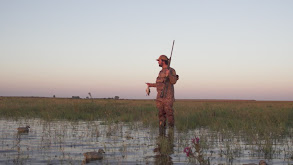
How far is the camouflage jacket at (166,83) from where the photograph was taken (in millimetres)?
9914

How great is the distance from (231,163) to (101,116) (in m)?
10.7

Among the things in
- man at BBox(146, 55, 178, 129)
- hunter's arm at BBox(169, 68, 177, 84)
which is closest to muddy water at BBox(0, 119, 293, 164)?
man at BBox(146, 55, 178, 129)

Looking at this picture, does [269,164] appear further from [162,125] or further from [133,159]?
[162,125]

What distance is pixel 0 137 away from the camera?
30.0 feet

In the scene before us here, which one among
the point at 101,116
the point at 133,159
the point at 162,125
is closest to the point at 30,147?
the point at 133,159

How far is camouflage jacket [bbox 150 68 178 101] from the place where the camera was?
991cm

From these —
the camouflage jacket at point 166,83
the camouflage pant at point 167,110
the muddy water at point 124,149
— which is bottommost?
the muddy water at point 124,149

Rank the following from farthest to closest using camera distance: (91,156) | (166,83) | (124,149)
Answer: (166,83) → (124,149) → (91,156)

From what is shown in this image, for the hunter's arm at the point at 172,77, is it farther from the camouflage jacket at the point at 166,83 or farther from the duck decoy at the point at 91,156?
the duck decoy at the point at 91,156

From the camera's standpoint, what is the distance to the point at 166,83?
10.1 m

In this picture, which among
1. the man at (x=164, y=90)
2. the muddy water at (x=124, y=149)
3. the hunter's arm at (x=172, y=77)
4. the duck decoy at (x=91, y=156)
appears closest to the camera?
the duck decoy at (x=91, y=156)

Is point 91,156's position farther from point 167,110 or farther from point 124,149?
point 167,110

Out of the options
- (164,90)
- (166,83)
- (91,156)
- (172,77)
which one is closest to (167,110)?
(164,90)

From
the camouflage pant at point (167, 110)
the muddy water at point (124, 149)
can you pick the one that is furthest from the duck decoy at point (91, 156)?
the camouflage pant at point (167, 110)
